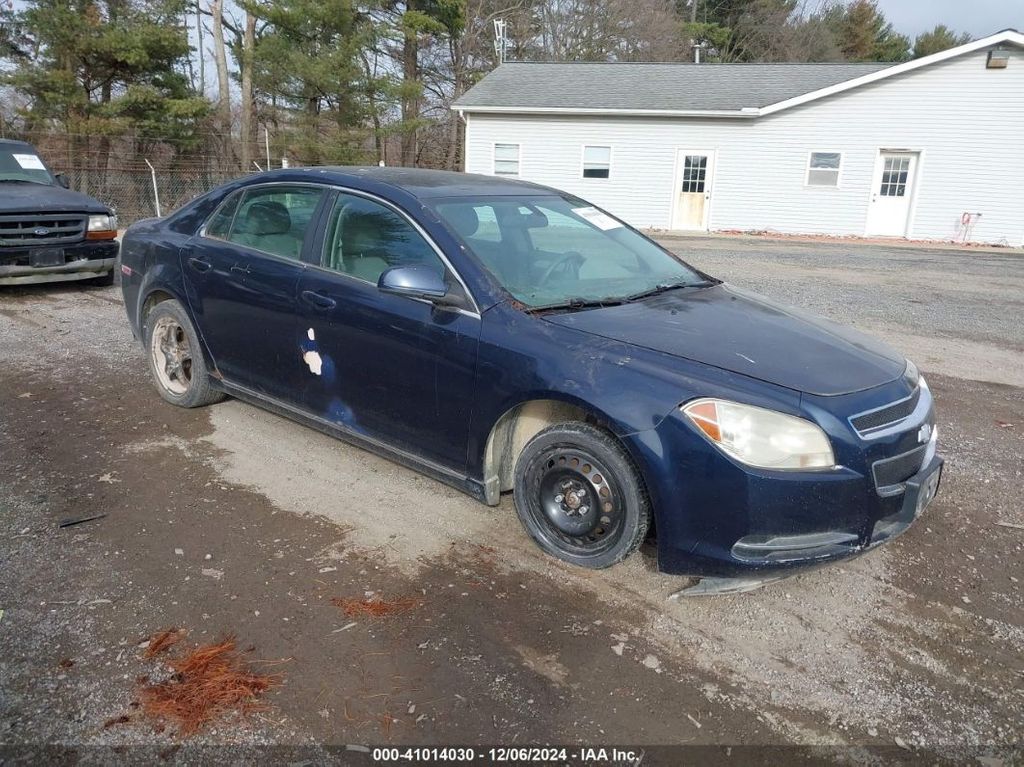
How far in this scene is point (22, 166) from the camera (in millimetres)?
9797

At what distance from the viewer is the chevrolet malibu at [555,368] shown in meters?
2.98

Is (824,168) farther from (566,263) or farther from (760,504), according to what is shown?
(760,504)

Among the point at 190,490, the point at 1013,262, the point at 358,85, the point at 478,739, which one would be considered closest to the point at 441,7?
the point at 358,85

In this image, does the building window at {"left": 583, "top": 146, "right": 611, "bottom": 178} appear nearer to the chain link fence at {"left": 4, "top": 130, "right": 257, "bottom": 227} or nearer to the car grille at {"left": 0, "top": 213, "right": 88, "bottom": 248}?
the chain link fence at {"left": 4, "top": 130, "right": 257, "bottom": 227}

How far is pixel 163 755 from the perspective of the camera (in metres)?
2.37

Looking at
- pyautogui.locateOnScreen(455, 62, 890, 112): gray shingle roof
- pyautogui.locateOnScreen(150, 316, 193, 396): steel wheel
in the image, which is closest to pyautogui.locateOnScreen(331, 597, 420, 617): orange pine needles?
pyautogui.locateOnScreen(150, 316, 193, 396): steel wheel

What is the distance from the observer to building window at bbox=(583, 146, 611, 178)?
22172 millimetres

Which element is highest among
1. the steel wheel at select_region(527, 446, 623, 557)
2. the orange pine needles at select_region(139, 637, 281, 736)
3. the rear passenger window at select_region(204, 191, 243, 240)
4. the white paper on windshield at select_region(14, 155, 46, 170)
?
the white paper on windshield at select_region(14, 155, 46, 170)

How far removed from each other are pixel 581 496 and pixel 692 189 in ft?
65.8

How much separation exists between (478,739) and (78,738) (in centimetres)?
122

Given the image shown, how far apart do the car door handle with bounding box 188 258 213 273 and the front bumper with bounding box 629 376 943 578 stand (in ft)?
9.90

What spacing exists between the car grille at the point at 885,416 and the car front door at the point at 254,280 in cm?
279

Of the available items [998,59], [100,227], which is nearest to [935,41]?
[998,59]

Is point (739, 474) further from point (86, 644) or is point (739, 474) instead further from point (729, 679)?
point (86, 644)
